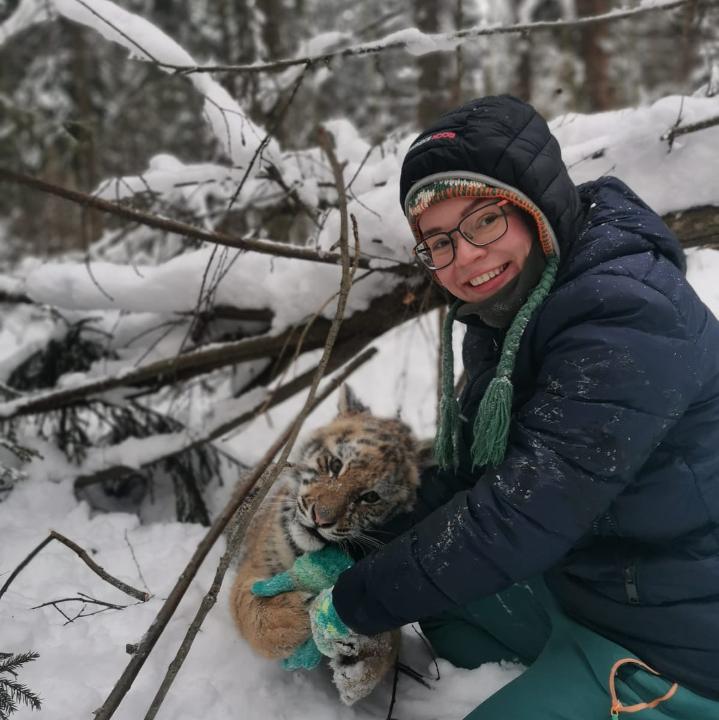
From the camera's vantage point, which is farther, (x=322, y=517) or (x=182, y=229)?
(x=182, y=229)

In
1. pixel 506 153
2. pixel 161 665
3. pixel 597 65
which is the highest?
pixel 597 65

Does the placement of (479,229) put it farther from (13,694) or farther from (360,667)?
(13,694)

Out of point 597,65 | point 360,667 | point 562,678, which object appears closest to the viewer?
point 562,678

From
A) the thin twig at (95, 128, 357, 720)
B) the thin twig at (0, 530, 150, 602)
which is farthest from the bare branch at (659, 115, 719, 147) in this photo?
the thin twig at (0, 530, 150, 602)

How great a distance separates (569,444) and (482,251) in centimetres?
72

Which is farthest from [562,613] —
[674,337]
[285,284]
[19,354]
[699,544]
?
[19,354]

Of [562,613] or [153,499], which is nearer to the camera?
[562,613]

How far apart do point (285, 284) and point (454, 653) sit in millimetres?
2305

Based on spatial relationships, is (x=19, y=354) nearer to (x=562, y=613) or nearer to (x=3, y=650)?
(x=3, y=650)

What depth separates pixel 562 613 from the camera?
2311 millimetres

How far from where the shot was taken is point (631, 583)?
1.99 meters

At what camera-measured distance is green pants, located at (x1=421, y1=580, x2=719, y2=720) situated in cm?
192

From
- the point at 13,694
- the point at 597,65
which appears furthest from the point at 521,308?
the point at 597,65

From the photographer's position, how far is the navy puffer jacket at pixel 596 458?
180cm
